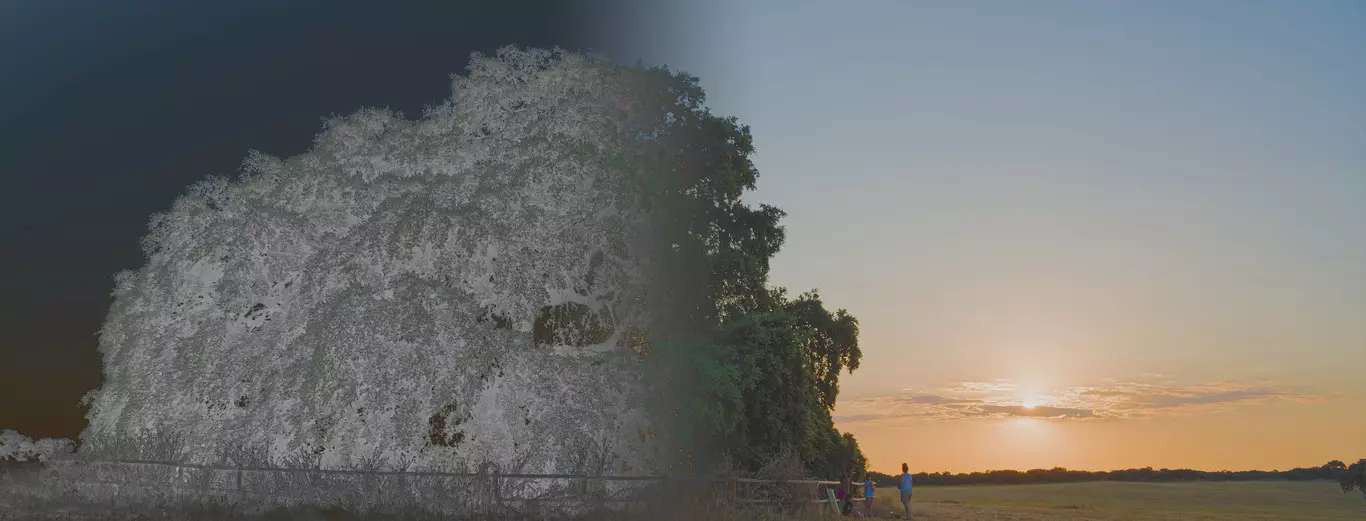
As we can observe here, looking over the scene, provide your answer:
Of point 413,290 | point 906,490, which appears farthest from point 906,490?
point 413,290

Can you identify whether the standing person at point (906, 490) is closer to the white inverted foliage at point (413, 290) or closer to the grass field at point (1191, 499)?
the white inverted foliage at point (413, 290)

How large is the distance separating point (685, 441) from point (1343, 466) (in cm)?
7866

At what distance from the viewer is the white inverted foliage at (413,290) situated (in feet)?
91.9

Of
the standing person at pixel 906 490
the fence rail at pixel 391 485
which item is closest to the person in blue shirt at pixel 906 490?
the standing person at pixel 906 490

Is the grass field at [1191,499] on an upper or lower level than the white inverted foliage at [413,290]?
lower

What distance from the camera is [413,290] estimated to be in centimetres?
2875

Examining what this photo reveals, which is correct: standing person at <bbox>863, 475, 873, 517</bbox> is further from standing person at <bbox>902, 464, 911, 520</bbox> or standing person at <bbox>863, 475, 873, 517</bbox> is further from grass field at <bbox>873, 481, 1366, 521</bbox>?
grass field at <bbox>873, 481, 1366, 521</bbox>

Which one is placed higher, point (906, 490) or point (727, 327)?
point (727, 327)

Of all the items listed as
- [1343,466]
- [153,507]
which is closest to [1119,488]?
[1343,466]

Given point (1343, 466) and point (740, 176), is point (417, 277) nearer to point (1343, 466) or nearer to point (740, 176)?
point (740, 176)

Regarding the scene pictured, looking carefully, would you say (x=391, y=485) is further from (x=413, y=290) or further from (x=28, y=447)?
(x=28, y=447)

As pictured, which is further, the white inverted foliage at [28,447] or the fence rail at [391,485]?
the white inverted foliage at [28,447]

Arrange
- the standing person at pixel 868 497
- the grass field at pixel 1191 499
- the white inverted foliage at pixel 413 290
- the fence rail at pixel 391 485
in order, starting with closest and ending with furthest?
the fence rail at pixel 391 485 < the white inverted foliage at pixel 413 290 < the standing person at pixel 868 497 < the grass field at pixel 1191 499

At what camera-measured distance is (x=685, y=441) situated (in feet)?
87.0
